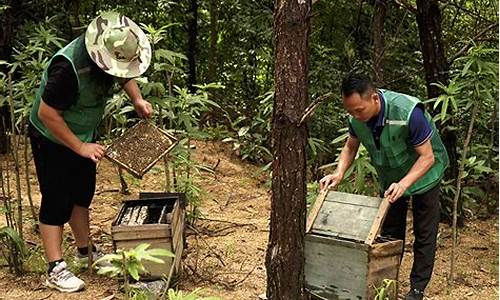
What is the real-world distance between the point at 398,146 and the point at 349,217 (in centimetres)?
46

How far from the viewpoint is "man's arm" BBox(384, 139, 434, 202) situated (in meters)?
3.29

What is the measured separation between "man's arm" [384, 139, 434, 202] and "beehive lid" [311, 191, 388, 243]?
89 millimetres

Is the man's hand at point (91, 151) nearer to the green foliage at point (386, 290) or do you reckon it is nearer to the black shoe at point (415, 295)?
the green foliage at point (386, 290)

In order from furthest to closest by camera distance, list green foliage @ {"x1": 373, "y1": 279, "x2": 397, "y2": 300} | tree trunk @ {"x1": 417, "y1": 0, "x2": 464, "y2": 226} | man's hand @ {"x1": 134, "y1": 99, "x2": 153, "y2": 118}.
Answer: tree trunk @ {"x1": 417, "y1": 0, "x2": 464, "y2": 226}, man's hand @ {"x1": 134, "y1": 99, "x2": 153, "y2": 118}, green foliage @ {"x1": 373, "y1": 279, "x2": 397, "y2": 300}

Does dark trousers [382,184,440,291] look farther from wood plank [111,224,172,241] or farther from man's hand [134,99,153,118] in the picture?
man's hand [134,99,153,118]

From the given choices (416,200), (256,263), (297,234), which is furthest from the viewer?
(256,263)

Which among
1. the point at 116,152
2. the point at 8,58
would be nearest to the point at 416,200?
the point at 116,152

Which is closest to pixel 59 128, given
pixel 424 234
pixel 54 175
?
pixel 54 175

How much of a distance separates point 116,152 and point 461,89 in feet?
6.85

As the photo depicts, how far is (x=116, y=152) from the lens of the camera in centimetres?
373

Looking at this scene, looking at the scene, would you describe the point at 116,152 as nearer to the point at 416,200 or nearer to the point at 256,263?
the point at 256,263

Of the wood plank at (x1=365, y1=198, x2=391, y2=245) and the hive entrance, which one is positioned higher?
the wood plank at (x1=365, y1=198, x2=391, y2=245)

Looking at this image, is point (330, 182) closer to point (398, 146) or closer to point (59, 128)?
point (398, 146)

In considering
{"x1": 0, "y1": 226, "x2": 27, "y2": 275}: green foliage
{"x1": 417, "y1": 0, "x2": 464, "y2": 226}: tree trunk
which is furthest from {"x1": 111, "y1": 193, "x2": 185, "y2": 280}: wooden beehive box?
{"x1": 417, "y1": 0, "x2": 464, "y2": 226}: tree trunk
